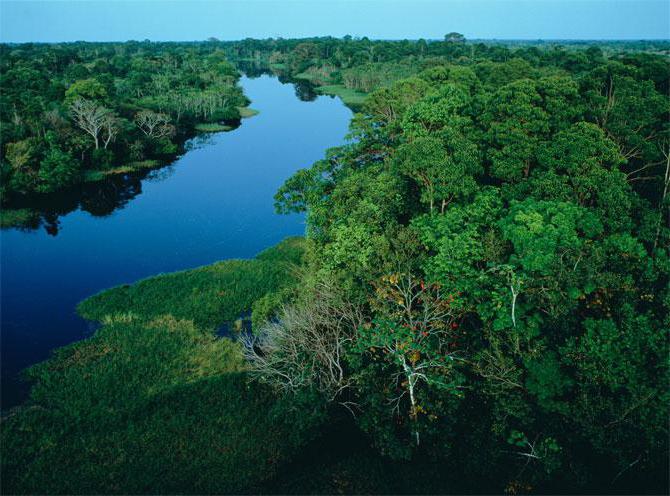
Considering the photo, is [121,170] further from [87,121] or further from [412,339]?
[412,339]

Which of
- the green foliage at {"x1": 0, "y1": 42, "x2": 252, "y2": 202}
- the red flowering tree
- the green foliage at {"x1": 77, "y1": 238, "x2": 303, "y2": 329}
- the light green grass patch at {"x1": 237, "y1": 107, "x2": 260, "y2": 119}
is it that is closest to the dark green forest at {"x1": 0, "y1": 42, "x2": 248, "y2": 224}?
the green foliage at {"x1": 0, "y1": 42, "x2": 252, "y2": 202}

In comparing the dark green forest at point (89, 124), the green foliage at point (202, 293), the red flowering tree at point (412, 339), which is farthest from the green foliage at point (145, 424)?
the dark green forest at point (89, 124)

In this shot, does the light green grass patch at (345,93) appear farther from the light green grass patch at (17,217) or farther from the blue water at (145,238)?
the light green grass patch at (17,217)

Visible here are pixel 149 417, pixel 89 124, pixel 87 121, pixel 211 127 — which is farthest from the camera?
pixel 211 127

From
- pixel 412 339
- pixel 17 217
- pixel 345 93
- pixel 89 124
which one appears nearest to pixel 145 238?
pixel 17 217

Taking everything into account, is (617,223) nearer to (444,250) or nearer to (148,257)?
(444,250)

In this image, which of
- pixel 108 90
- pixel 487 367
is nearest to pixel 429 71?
pixel 487 367
